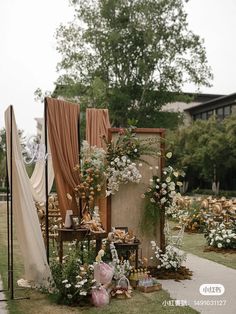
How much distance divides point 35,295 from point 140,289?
65.0 inches

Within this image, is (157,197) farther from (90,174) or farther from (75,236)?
(75,236)

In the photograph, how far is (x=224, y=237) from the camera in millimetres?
12148

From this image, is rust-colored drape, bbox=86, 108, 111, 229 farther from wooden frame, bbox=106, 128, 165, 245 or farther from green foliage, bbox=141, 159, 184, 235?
green foliage, bbox=141, 159, 184, 235

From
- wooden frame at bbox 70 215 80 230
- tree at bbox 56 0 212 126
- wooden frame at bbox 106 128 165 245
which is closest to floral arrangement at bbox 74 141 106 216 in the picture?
wooden frame at bbox 106 128 165 245

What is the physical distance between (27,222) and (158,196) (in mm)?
2700

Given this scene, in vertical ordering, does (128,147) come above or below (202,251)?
above

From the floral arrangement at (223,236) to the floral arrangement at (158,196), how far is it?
10.9 ft

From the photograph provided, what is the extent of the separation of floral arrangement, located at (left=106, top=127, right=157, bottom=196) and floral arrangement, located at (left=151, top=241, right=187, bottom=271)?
129 centimetres

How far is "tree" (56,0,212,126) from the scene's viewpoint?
1169 inches

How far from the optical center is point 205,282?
28.3ft

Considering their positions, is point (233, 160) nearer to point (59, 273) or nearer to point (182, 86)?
point (182, 86)

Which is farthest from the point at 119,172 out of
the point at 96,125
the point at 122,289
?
the point at 96,125

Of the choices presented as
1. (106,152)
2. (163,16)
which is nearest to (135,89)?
(163,16)

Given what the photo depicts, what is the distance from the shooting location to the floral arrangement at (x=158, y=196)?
9.20 meters
